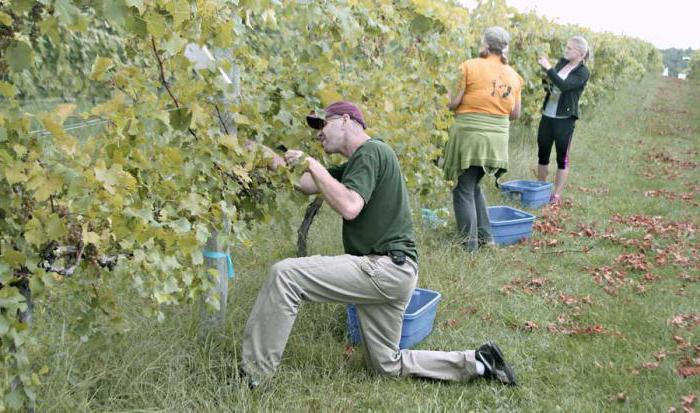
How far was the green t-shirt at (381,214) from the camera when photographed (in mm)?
3654

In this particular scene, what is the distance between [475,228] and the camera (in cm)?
615

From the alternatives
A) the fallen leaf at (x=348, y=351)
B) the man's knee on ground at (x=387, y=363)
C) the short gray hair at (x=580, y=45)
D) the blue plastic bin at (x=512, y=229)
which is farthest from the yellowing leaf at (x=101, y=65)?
the short gray hair at (x=580, y=45)

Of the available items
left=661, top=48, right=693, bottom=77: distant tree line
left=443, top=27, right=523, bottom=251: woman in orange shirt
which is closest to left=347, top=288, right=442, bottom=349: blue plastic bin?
left=443, top=27, right=523, bottom=251: woman in orange shirt

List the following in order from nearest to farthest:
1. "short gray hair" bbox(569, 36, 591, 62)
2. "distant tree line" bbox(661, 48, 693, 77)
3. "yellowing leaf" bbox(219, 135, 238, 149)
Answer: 1. "yellowing leaf" bbox(219, 135, 238, 149)
2. "short gray hair" bbox(569, 36, 591, 62)
3. "distant tree line" bbox(661, 48, 693, 77)

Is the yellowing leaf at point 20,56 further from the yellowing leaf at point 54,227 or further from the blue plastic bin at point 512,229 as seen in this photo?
the blue plastic bin at point 512,229

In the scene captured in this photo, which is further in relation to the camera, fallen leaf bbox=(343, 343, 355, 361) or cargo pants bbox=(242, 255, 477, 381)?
fallen leaf bbox=(343, 343, 355, 361)

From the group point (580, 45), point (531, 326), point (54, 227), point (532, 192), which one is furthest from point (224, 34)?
point (580, 45)

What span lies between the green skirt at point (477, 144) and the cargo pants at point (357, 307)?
2.51 m

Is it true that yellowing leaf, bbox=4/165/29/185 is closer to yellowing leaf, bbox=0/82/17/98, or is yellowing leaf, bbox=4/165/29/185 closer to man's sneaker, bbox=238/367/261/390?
yellowing leaf, bbox=0/82/17/98

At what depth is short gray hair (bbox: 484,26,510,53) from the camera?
590 centimetres

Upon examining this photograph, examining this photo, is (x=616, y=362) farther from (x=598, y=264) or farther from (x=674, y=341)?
(x=598, y=264)

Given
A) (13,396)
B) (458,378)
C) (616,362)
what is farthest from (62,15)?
(616,362)

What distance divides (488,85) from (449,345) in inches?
101

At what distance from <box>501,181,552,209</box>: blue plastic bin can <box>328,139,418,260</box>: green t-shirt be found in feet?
14.2
